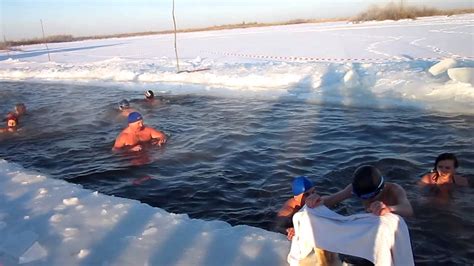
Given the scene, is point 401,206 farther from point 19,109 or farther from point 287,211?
point 19,109

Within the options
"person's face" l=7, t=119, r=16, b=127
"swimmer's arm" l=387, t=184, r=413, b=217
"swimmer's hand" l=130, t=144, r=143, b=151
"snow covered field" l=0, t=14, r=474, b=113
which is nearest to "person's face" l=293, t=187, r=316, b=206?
"swimmer's arm" l=387, t=184, r=413, b=217

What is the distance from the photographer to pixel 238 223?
4.15 m

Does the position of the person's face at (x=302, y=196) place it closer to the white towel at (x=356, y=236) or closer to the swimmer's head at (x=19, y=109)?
the white towel at (x=356, y=236)

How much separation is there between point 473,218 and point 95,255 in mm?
3375

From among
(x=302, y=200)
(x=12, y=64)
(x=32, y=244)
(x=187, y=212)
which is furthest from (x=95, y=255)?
(x=12, y=64)

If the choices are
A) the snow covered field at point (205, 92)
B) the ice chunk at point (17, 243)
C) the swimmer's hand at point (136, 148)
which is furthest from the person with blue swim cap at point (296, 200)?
the swimmer's hand at point (136, 148)

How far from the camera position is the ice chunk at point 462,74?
8328mm

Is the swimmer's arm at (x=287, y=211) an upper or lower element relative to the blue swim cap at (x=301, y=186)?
lower

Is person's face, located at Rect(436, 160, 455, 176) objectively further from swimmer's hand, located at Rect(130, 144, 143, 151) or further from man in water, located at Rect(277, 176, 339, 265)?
swimmer's hand, located at Rect(130, 144, 143, 151)

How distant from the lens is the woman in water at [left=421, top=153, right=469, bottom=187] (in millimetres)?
4535

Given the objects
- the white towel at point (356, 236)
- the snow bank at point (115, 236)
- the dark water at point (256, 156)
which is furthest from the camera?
the dark water at point (256, 156)

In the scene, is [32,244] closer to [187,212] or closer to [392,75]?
[187,212]

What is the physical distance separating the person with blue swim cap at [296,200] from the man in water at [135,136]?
349 cm

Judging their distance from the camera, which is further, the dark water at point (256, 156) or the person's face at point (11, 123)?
the person's face at point (11, 123)
